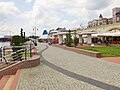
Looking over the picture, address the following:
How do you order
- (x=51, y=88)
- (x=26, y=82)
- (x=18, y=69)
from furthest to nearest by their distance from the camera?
(x=18, y=69)
(x=26, y=82)
(x=51, y=88)

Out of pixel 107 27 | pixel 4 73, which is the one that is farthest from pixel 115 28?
pixel 4 73

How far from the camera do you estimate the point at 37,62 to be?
16.2 metres

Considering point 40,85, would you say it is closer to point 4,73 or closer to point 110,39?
point 4,73

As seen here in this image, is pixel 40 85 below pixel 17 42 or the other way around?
below

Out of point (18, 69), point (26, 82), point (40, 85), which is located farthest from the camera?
point (18, 69)

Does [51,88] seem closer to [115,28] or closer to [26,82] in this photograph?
[26,82]

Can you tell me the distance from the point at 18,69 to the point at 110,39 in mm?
43604

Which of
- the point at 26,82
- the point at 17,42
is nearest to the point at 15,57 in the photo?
the point at 17,42

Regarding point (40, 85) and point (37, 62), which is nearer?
point (40, 85)

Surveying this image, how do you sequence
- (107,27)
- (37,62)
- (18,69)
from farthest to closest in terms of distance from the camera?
(107,27) < (37,62) < (18,69)

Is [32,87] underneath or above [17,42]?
underneath

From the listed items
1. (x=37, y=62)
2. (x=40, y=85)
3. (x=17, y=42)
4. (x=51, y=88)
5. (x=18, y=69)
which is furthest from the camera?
(x=17, y=42)

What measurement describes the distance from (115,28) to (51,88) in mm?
43813

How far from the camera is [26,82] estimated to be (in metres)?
9.91
